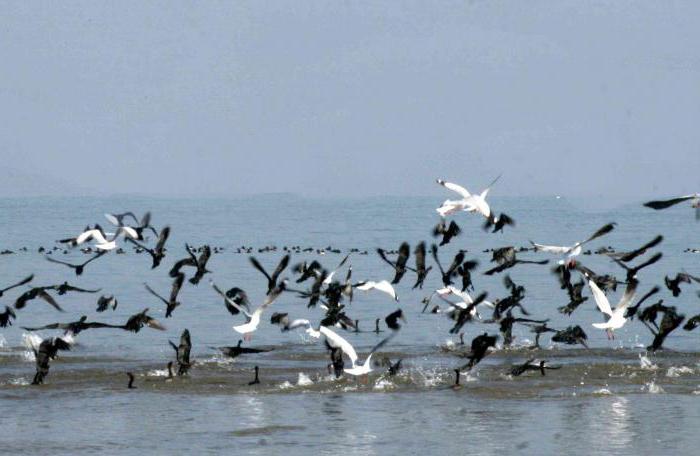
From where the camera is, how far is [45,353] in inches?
974

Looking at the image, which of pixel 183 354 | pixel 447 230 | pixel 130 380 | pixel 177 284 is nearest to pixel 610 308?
pixel 447 230

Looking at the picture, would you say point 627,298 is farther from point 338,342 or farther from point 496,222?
point 338,342

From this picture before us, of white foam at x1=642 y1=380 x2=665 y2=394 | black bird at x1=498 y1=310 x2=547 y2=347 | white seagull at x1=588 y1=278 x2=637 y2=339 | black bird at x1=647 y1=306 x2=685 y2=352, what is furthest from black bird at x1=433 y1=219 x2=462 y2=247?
white foam at x1=642 y1=380 x2=665 y2=394

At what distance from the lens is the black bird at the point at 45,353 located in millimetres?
24406

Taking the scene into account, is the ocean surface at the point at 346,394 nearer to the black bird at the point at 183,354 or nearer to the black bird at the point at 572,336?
the black bird at the point at 183,354

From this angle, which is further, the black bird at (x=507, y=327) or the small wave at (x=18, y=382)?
the black bird at (x=507, y=327)

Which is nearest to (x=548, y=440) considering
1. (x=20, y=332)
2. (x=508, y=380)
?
(x=508, y=380)

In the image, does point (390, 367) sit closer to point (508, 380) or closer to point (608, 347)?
point (508, 380)

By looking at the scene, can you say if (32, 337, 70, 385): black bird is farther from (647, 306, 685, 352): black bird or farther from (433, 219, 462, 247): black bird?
(647, 306, 685, 352): black bird

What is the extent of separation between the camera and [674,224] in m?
133

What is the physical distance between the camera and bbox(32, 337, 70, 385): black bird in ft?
80.1

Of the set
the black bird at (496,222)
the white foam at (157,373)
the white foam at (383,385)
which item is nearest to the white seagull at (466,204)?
the black bird at (496,222)

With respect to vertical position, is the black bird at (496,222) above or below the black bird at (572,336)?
above

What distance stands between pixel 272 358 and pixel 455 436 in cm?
1037
